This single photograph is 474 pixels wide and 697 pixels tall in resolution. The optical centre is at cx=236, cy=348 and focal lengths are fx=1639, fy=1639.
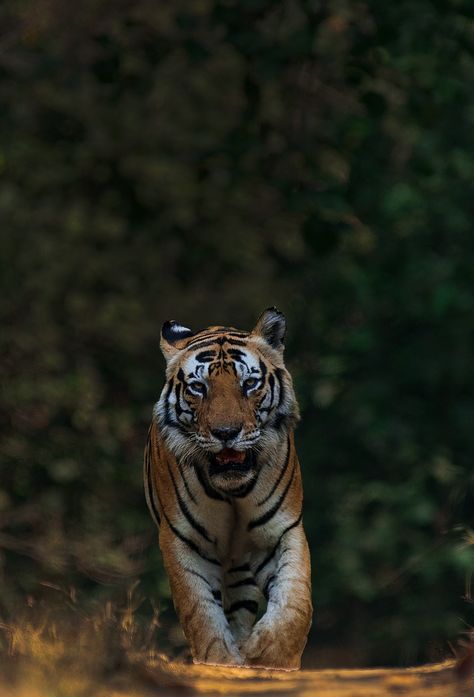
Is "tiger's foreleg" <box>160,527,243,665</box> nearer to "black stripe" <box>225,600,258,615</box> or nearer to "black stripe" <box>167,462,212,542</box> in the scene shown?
"black stripe" <box>167,462,212,542</box>

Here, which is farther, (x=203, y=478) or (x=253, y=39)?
(x=253, y=39)

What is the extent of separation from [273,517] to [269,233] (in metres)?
10.0

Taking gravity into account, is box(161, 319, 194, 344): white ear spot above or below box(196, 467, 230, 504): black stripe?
above

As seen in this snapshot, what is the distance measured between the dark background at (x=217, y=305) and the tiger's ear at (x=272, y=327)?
3.86 meters

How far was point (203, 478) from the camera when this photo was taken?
6090 mm

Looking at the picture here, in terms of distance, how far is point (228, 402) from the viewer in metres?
5.91

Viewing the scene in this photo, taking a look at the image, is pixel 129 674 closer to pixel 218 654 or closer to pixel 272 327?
pixel 218 654

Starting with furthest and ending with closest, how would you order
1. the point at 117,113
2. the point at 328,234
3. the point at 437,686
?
the point at 117,113 < the point at 328,234 < the point at 437,686

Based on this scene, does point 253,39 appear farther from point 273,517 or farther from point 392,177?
point 392,177

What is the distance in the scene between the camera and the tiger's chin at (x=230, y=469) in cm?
586

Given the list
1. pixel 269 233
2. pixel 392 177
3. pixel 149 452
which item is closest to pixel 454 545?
pixel 392 177

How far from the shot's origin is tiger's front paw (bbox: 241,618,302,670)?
564 centimetres

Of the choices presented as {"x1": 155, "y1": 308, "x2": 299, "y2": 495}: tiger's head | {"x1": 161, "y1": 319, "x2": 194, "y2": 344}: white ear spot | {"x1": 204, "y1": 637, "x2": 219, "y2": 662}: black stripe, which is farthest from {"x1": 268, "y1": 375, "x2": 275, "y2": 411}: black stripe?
{"x1": 204, "y1": 637, "x2": 219, "y2": 662}: black stripe

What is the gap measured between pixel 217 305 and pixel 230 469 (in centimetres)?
985
